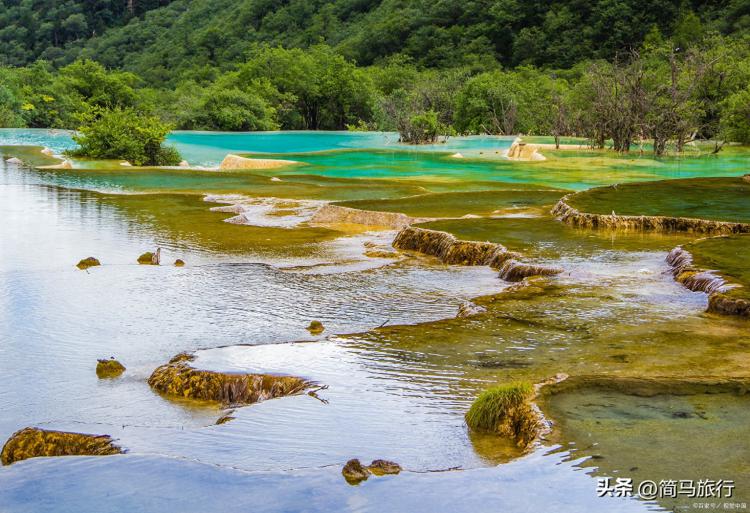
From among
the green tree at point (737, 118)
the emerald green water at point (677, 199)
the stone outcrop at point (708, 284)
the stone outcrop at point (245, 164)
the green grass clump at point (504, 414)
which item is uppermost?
the green tree at point (737, 118)

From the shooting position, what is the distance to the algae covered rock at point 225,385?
24.8ft

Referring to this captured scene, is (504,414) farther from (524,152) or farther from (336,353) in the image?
(524,152)

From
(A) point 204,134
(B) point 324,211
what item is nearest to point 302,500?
(B) point 324,211

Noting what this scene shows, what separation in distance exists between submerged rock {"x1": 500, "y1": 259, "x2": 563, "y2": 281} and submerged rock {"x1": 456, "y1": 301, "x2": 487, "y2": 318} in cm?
189

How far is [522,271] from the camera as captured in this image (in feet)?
39.5

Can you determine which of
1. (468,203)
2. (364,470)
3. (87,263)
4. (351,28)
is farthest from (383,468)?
(351,28)

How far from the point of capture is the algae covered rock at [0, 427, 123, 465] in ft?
20.9

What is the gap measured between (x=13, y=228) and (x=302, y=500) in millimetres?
13962

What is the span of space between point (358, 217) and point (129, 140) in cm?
1738

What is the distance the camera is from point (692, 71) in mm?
38625

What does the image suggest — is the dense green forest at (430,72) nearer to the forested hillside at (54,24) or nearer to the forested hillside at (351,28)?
the forested hillside at (351,28)

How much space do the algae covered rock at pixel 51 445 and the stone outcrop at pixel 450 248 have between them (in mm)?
7545

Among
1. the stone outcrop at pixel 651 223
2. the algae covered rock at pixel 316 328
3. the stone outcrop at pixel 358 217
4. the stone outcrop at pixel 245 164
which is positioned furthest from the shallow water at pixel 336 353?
the stone outcrop at pixel 245 164

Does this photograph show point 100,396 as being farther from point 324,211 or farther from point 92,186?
point 92,186
